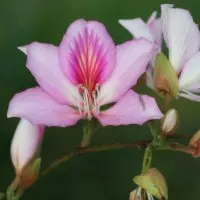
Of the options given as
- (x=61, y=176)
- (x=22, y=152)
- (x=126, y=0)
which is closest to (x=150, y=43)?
(x=22, y=152)

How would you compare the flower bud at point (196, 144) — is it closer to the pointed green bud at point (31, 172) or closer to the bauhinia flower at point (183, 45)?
the bauhinia flower at point (183, 45)

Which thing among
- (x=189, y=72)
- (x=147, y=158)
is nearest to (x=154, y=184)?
(x=147, y=158)

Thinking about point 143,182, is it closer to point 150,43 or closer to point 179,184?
point 150,43

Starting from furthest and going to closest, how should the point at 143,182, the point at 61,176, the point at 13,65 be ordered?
the point at 13,65 < the point at 61,176 < the point at 143,182

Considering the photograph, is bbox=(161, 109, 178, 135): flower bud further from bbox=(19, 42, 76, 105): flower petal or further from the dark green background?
the dark green background

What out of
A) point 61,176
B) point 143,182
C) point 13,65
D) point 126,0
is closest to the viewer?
point 143,182
